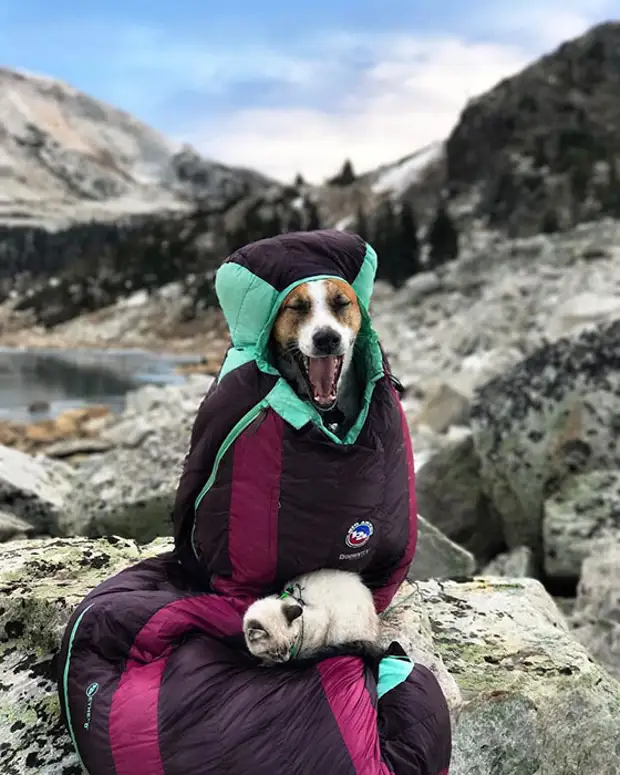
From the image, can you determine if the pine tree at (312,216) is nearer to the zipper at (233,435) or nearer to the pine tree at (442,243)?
the pine tree at (442,243)

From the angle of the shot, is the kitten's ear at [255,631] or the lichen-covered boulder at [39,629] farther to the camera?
the lichen-covered boulder at [39,629]

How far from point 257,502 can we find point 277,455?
0.64 ft

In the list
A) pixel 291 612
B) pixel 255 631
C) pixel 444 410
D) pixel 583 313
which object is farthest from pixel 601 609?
pixel 583 313

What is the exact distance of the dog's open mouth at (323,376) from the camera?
284 centimetres

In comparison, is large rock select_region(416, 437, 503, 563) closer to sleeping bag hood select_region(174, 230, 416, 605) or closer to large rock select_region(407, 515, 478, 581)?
large rock select_region(407, 515, 478, 581)

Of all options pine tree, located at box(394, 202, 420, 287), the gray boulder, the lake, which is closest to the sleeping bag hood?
the gray boulder

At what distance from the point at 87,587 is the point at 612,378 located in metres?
5.09

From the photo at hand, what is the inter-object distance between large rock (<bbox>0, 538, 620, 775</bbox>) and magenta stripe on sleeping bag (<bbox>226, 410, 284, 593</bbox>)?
827 mm

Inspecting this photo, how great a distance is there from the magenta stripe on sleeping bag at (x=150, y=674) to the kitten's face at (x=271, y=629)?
150 millimetres

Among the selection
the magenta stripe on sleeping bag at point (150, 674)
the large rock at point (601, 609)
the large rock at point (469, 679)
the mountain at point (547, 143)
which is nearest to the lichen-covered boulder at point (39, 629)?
the large rock at point (469, 679)

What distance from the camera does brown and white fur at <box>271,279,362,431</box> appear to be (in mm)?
2773

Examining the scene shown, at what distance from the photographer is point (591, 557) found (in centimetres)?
594

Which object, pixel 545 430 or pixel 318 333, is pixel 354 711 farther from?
pixel 545 430

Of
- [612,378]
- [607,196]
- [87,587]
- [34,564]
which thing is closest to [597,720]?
[87,587]
